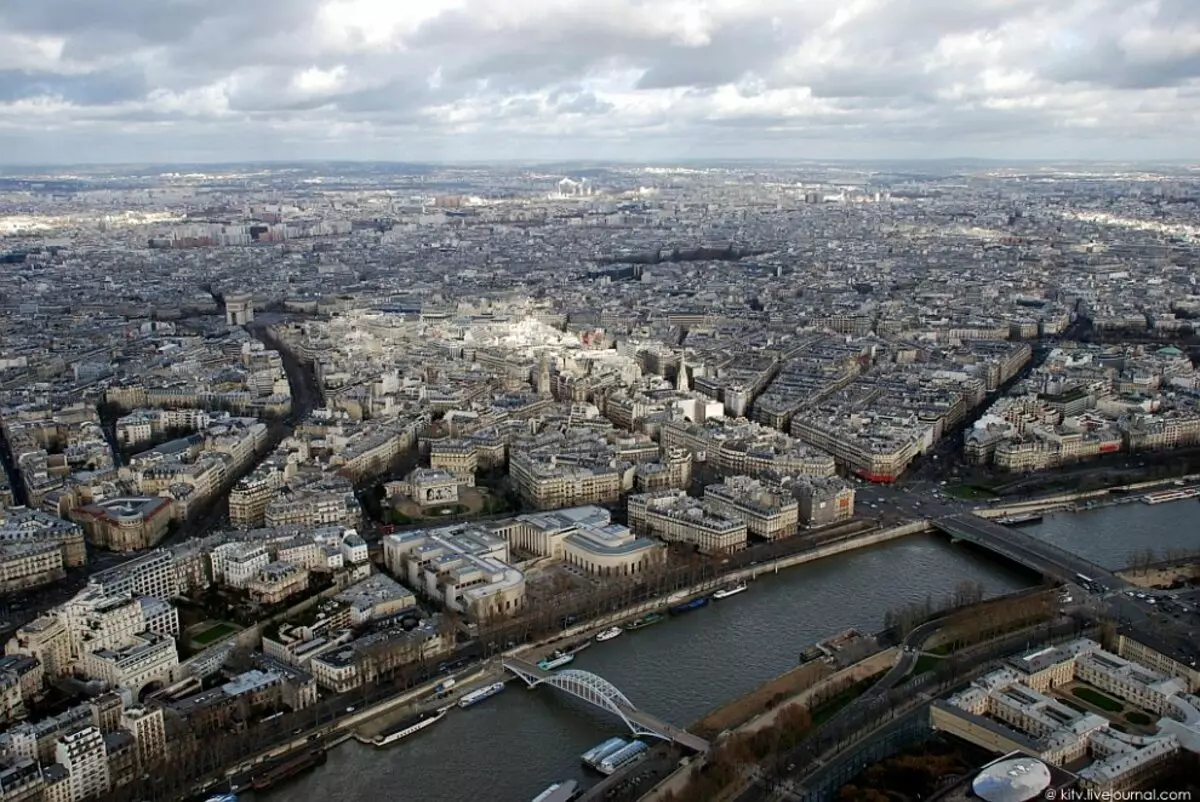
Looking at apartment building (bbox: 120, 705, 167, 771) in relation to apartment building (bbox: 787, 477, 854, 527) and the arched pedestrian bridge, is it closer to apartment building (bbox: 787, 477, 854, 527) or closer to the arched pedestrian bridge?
the arched pedestrian bridge

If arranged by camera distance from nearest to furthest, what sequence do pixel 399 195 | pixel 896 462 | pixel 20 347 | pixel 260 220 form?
pixel 896 462, pixel 20 347, pixel 260 220, pixel 399 195

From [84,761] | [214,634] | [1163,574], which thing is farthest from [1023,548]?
[84,761]

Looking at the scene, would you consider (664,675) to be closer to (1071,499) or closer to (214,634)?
(214,634)

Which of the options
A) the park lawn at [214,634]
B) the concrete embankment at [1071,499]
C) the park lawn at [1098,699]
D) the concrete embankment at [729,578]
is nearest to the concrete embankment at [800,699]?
the park lawn at [1098,699]

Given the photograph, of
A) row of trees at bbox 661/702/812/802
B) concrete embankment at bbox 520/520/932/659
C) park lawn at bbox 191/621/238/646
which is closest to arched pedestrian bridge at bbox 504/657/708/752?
row of trees at bbox 661/702/812/802

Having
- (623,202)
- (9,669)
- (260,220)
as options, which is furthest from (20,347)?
(623,202)

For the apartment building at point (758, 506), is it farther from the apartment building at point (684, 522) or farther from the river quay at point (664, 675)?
the river quay at point (664, 675)

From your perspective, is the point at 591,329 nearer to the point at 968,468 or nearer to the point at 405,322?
the point at 405,322
